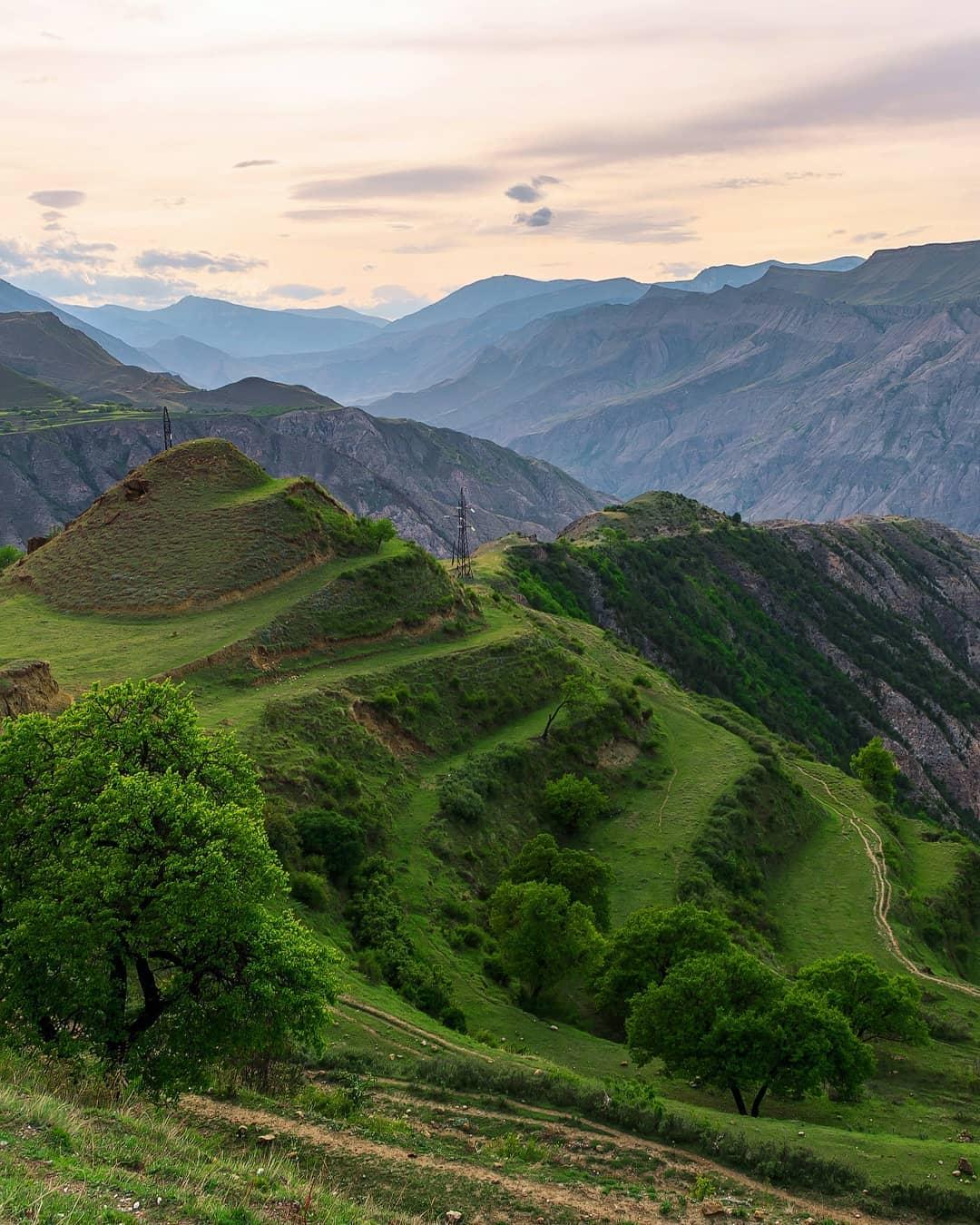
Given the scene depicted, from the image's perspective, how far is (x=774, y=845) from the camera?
59.0 m

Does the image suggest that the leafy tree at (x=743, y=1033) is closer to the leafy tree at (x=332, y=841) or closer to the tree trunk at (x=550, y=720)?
the leafy tree at (x=332, y=841)

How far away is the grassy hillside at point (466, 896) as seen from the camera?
65.2 ft

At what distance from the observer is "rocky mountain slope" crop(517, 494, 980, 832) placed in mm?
114625

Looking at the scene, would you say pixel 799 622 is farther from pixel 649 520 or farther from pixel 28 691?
pixel 28 691

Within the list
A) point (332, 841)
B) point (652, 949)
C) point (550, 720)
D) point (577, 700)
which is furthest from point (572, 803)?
point (332, 841)

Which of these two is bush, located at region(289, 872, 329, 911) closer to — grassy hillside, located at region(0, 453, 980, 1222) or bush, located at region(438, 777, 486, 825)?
grassy hillside, located at region(0, 453, 980, 1222)

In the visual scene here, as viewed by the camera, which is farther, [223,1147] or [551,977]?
[551,977]

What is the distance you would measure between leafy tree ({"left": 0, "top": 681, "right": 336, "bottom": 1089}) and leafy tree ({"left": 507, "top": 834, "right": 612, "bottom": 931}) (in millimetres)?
22950

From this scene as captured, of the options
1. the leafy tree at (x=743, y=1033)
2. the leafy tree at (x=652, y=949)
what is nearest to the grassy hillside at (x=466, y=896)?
the leafy tree at (x=743, y=1033)

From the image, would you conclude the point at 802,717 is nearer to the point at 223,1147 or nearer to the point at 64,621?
the point at 64,621

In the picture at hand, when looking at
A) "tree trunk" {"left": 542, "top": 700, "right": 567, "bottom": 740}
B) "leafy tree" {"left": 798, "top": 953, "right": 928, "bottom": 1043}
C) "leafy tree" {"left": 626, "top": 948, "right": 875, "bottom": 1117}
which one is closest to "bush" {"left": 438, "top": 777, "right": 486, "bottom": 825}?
"tree trunk" {"left": 542, "top": 700, "right": 567, "bottom": 740}

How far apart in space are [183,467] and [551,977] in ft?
161

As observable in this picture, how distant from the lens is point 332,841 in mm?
39562

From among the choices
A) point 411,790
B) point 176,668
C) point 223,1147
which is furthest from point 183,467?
point 223,1147
